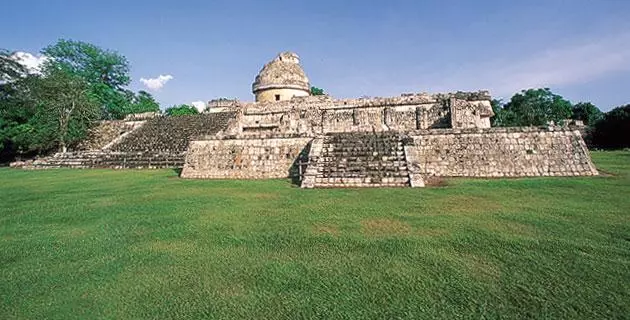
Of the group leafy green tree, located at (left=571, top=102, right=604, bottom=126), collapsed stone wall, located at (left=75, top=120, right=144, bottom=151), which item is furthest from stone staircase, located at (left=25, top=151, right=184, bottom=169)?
leafy green tree, located at (left=571, top=102, right=604, bottom=126)

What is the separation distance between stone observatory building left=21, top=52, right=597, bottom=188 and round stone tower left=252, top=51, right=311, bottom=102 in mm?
6131

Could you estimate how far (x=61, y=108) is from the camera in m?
21.6

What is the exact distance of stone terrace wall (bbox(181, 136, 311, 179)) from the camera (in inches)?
426

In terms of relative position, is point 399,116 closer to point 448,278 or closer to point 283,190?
point 283,190

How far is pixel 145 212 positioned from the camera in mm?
5871

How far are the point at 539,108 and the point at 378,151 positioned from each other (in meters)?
52.9

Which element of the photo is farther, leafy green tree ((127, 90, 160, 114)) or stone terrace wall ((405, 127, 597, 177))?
leafy green tree ((127, 90, 160, 114))

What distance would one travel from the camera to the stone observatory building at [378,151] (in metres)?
9.02

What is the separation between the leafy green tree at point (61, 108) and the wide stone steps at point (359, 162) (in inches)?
780

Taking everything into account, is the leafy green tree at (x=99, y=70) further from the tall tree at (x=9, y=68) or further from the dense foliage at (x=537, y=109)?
the dense foliage at (x=537, y=109)

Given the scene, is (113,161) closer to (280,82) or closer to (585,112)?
(280,82)

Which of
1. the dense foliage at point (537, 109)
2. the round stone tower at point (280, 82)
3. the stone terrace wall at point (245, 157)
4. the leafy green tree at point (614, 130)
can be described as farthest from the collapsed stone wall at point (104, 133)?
the dense foliage at point (537, 109)

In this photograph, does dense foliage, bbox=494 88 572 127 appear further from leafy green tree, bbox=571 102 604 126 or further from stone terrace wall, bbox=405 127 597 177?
stone terrace wall, bbox=405 127 597 177

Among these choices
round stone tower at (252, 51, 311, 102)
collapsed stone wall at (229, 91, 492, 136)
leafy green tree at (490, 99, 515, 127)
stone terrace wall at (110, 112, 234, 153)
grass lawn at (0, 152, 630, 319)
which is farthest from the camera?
leafy green tree at (490, 99, 515, 127)
